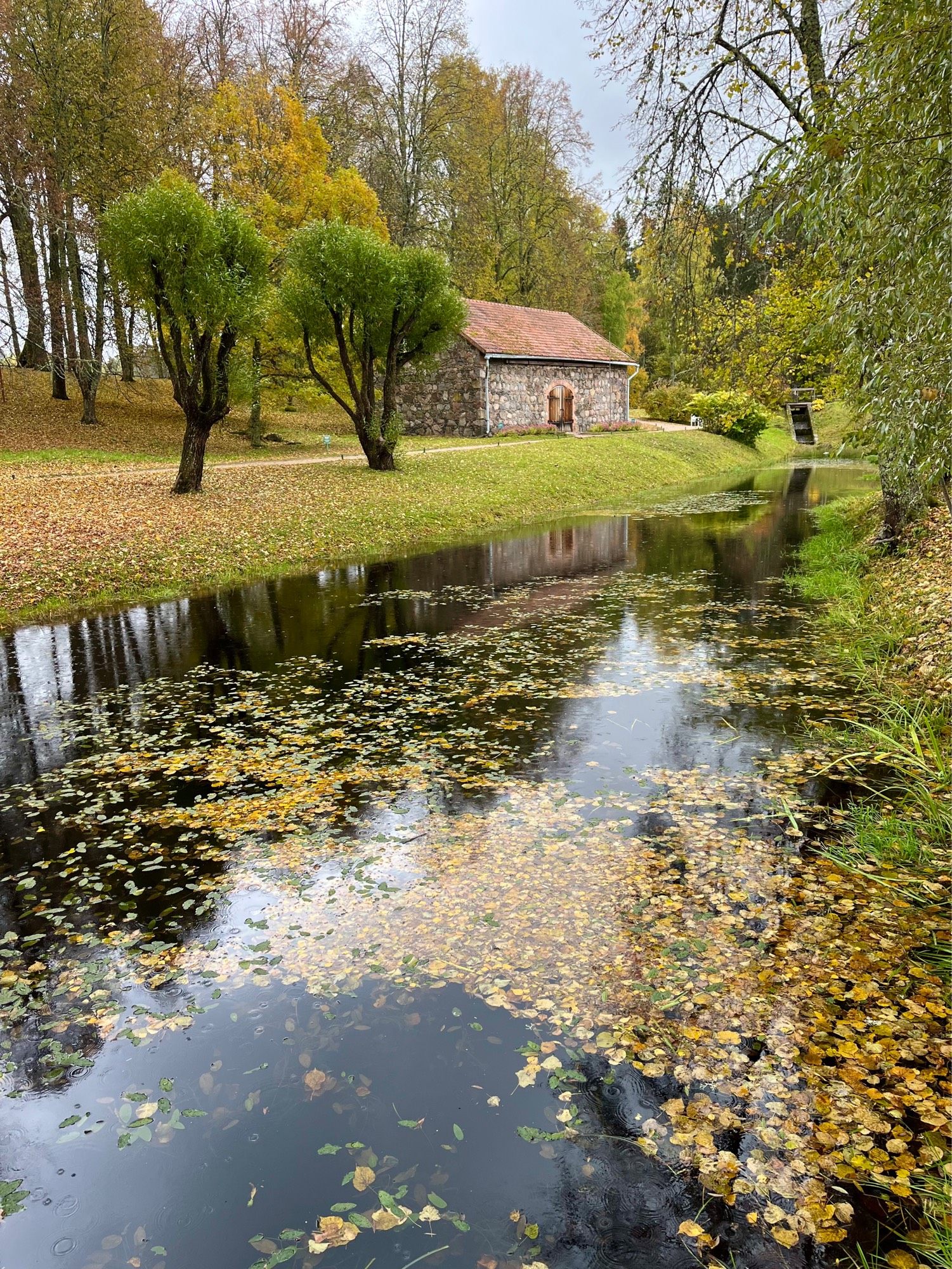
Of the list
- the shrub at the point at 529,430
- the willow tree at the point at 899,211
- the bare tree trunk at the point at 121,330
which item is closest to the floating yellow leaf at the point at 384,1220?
the willow tree at the point at 899,211

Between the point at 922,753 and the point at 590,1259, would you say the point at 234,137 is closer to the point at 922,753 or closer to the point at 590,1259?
the point at 922,753

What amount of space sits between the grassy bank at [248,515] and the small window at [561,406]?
25.9 feet

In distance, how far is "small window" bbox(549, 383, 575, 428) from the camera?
35.9 meters

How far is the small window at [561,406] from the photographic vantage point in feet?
118

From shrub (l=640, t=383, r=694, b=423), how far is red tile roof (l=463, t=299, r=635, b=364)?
6.46 metres

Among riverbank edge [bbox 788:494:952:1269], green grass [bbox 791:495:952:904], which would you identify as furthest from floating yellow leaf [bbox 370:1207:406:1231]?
green grass [bbox 791:495:952:904]

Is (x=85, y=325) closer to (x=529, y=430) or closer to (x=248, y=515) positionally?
(x=248, y=515)

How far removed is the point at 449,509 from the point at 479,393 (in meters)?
13.7

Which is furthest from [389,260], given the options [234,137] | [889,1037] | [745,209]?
[889,1037]

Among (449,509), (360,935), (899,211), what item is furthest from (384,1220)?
(449,509)

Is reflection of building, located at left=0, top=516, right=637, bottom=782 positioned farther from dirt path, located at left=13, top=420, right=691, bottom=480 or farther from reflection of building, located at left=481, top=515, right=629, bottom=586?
dirt path, located at left=13, top=420, right=691, bottom=480

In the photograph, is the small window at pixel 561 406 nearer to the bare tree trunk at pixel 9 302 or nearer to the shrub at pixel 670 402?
the shrub at pixel 670 402

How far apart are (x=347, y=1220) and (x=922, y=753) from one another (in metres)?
4.97

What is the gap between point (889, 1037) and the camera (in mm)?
3547
